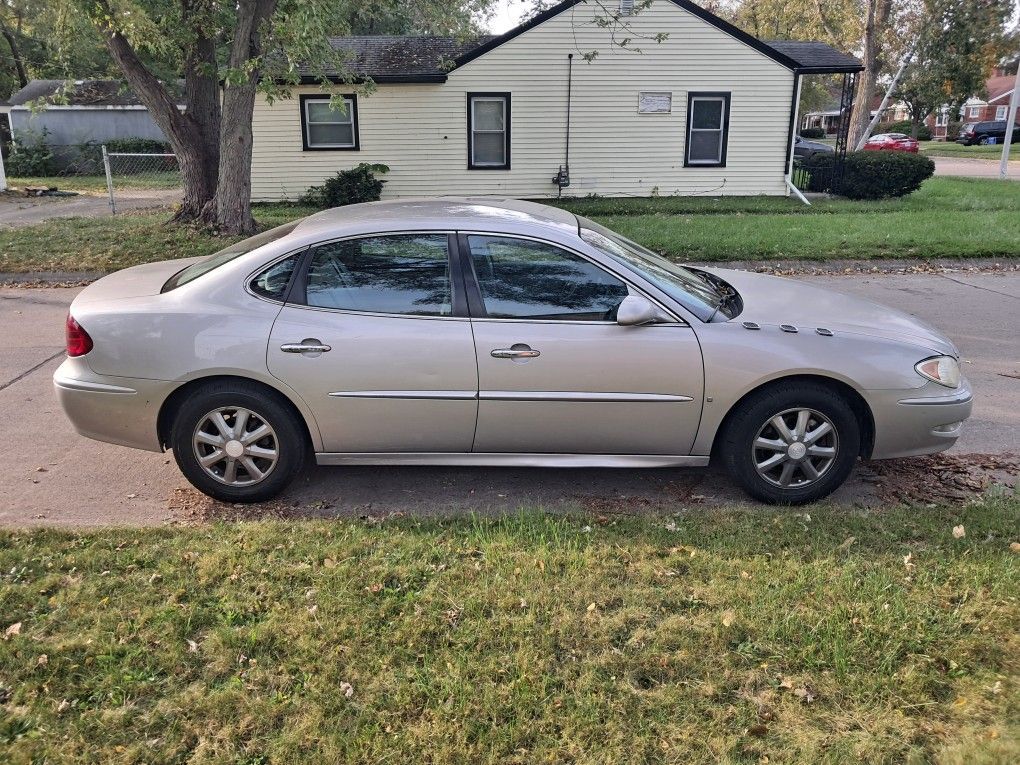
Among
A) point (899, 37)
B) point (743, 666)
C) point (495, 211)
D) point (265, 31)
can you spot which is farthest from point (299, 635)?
point (899, 37)

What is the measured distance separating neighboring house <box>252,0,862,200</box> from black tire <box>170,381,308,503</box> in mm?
15091

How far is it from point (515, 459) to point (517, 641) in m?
1.39

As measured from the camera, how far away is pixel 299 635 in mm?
3131

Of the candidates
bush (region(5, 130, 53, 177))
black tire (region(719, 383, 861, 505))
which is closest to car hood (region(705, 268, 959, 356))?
black tire (region(719, 383, 861, 505))

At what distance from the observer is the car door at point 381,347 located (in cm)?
415

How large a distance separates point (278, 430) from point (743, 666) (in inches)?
103

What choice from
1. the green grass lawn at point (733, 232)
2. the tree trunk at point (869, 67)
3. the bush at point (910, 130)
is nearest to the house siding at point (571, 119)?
the green grass lawn at point (733, 232)

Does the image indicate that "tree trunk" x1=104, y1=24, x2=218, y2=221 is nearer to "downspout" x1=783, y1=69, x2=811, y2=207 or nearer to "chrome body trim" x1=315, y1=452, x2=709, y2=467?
"chrome body trim" x1=315, y1=452, x2=709, y2=467

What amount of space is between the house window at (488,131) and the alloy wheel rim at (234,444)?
15.6 meters

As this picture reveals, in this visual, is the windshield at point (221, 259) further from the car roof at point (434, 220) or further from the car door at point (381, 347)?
the car door at point (381, 347)

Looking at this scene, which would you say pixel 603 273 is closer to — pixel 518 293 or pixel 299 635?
pixel 518 293

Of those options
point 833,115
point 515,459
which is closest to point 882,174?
point 515,459

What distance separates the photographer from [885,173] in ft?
58.5

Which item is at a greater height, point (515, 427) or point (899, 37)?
point (899, 37)
